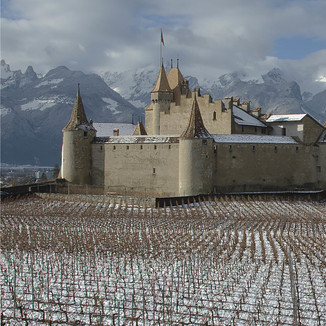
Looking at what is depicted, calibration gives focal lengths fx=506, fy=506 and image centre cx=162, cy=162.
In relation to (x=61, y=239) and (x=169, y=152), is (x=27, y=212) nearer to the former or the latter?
(x=61, y=239)

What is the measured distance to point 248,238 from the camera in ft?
94.0

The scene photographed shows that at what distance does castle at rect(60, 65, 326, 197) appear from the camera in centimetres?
4612

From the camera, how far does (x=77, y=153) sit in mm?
51344

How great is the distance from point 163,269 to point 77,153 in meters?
31.2

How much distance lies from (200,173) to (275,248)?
66.7 ft

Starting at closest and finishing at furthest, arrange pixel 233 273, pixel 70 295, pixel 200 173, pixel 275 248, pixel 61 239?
1. pixel 70 295
2. pixel 233 273
3. pixel 275 248
4. pixel 61 239
5. pixel 200 173

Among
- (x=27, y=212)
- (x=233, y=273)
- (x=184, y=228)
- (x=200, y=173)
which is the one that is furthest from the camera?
(x=200, y=173)

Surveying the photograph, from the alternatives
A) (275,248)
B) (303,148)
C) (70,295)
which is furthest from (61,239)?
(303,148)

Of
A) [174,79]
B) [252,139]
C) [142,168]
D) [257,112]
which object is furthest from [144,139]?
[257,112]

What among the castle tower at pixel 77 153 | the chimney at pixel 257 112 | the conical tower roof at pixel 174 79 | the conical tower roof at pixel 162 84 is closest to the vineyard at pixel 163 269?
the castle tower at pixel 77 153

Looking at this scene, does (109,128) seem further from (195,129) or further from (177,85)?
(195,129)

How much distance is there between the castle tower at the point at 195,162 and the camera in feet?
149

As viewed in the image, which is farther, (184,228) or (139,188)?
(139,188)

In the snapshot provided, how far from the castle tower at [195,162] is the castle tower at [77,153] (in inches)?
430
